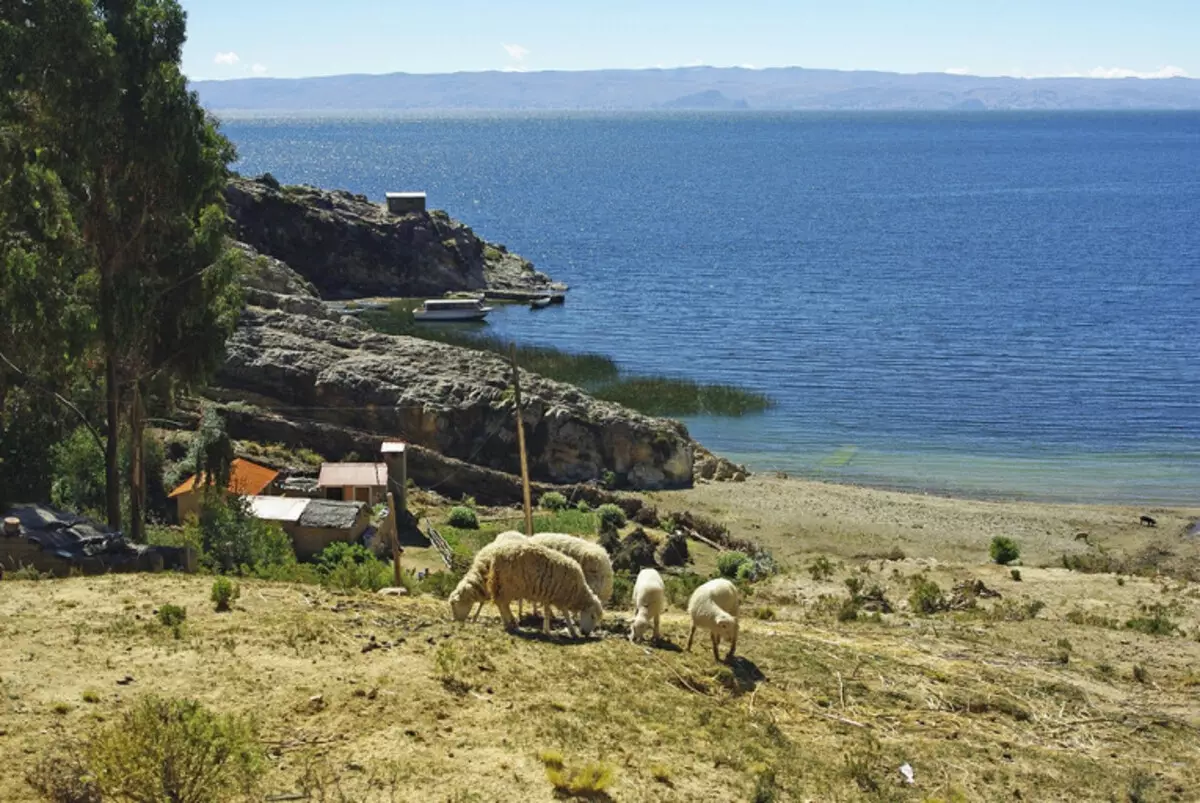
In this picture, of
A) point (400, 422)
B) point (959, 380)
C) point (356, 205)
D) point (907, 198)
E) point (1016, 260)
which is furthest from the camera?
point (907, 198)

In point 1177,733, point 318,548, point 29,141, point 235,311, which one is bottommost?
point 318,548

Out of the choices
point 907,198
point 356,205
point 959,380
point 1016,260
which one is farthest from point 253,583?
point 907,198

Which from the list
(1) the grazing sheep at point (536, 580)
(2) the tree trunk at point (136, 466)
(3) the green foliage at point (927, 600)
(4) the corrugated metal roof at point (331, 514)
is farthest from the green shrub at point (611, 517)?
(1) the grazing sheep at point (536, 580)

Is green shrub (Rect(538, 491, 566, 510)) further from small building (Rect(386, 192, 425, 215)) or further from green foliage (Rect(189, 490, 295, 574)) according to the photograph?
small building (Rect(386, 192, 425, 215))

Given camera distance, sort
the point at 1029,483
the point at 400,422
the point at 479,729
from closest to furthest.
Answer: the point at 479,729 → the point at 400,422 → the point at 1029,483

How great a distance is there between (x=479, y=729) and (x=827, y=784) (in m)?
4.59

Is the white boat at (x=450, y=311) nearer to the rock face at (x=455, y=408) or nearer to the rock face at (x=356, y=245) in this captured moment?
the rock face at (x=356, y=245)

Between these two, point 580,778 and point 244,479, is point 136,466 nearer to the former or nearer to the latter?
point 244,479

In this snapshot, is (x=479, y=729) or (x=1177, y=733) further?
(x=1177, y=733)

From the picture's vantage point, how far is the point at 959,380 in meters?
73.4

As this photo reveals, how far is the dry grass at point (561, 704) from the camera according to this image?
15016 millimetres

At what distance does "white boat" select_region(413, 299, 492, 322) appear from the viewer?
90000 millimetres

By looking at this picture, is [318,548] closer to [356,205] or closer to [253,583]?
[253,583]

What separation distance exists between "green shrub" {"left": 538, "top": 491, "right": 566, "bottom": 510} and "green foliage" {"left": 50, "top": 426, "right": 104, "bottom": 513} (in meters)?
18.8
